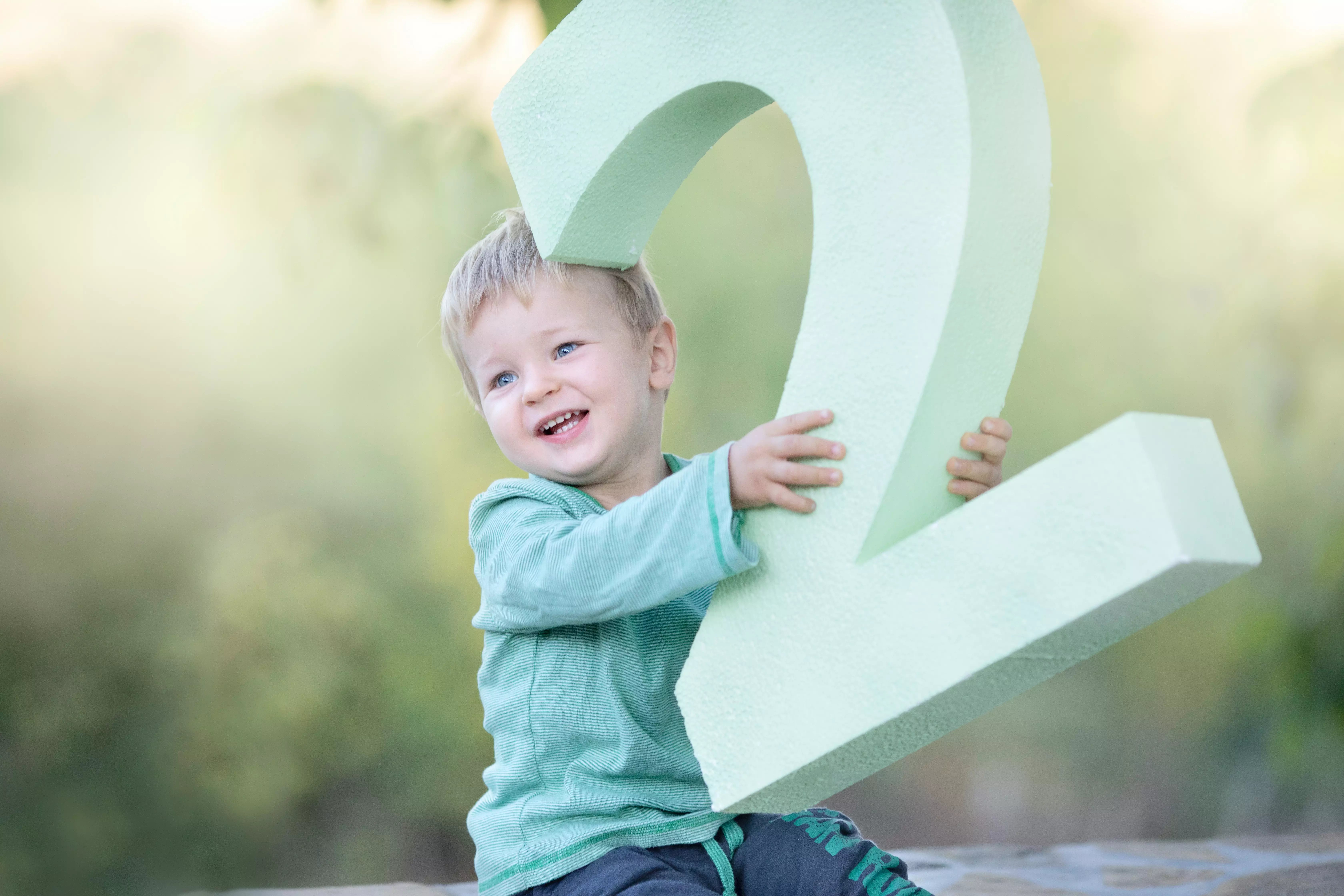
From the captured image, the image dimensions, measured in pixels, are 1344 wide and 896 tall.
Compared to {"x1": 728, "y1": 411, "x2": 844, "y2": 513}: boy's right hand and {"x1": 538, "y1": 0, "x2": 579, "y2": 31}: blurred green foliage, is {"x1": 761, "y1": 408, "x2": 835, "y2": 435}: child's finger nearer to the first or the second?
{"x1": 728, "y1": 411, "x2": 844, "y2": 513}: boy's right hand

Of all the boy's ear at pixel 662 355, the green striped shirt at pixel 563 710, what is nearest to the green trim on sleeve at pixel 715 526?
the green striped shirt at pixel 563 710

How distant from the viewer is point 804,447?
125cm

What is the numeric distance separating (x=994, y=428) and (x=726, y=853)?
719 millimetres

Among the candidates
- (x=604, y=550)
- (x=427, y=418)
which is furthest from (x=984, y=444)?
(x=427, y=418)

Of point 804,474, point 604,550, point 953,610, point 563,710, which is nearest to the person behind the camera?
point 953,610

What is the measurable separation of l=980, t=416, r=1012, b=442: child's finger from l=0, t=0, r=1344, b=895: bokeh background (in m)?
3.09

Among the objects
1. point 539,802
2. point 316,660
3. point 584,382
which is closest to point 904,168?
point 584,382

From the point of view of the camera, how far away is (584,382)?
159 cm

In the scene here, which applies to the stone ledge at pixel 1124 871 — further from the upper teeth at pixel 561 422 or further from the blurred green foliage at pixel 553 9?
the blurred green foliage at pixel 553 9

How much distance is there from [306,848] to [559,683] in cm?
291

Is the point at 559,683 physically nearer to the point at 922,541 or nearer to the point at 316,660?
the point at 922,541

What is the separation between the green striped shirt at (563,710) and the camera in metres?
1.50

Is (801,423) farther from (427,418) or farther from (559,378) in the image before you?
(427,418)

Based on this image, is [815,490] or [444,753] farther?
[444,753]
